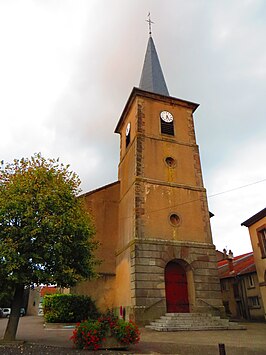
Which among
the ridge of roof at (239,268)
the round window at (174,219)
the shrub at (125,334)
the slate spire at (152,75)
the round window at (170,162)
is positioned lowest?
the shrub at (125,334)

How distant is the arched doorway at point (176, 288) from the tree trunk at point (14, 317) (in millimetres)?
8067

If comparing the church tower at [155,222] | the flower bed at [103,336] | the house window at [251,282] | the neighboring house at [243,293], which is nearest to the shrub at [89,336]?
the flower bed at [103,336]

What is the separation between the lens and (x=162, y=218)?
A: 16.5 m

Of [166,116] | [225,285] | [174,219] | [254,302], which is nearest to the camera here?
[174,219]

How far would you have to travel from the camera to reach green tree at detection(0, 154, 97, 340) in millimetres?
9398

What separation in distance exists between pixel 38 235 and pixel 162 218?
8.46 metres

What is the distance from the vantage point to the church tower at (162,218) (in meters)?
14.8

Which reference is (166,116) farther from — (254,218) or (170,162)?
(254,218)

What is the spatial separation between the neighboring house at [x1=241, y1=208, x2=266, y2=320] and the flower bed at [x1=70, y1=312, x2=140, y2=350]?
13.2 m

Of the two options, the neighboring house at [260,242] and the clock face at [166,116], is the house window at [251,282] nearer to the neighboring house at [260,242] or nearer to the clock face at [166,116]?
the neighboring house at [260,242]

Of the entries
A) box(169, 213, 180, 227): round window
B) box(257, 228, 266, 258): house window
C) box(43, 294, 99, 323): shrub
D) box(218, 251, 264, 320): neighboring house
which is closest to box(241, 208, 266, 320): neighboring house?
box(257, 228, 266, 258): house window

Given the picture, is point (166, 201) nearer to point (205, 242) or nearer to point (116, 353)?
point (205, 242)

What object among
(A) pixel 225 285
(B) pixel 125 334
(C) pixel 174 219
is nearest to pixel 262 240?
(C) pixel 174 219

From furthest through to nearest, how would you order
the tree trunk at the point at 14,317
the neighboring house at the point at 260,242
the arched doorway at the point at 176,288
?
the neighboring house at the point at 260,242
the arched doorway at the point at 176,288
the tree trunk at the point at 14,317
